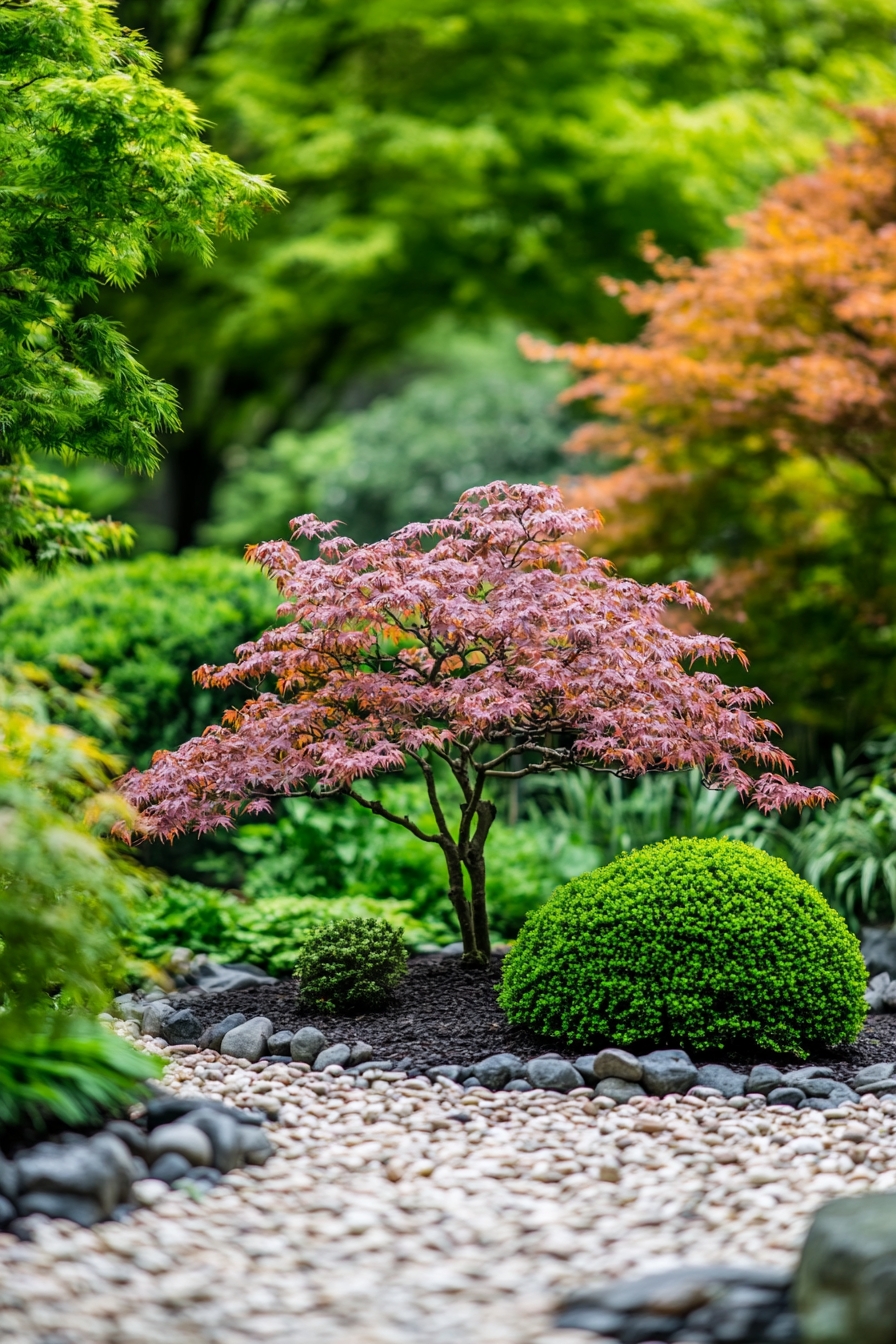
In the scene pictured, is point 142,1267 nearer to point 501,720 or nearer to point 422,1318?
point 422,1318

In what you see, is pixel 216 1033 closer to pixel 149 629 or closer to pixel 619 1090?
pixel 619 1090

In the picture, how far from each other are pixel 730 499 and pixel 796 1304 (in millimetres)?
6369

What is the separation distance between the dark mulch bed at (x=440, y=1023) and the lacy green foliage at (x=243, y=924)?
0.43 meters

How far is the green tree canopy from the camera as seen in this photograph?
1034 centimetres

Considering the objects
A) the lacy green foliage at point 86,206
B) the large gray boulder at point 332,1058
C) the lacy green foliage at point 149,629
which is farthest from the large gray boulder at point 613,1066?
the lacy green foliage at point 149,629

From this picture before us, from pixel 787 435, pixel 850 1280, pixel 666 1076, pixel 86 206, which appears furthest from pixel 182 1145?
pixel 787 435

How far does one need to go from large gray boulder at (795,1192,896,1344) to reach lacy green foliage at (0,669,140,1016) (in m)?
1.99

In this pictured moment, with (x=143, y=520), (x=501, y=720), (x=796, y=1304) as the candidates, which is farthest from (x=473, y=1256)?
(x=143, y=520)

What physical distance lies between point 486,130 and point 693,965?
8384mm

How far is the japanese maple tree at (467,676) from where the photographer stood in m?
4.44

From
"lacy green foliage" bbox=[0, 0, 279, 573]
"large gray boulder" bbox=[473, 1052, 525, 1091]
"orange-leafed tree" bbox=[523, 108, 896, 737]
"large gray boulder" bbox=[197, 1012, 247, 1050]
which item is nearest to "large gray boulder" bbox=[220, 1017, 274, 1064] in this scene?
"large gray boulder" bbox=[197, 1012, 247, 1050]

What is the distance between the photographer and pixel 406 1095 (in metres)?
4.07

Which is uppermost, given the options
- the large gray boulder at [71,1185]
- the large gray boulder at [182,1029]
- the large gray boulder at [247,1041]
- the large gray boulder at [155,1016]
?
the large gray boulder at [71,1185]

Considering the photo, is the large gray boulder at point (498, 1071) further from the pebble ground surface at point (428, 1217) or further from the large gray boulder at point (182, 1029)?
the large gray boulder at point (182, 1029)
